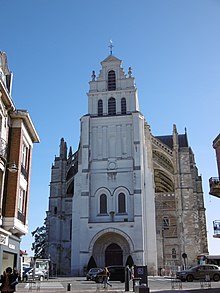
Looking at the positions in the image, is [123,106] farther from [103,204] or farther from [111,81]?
[103,204]

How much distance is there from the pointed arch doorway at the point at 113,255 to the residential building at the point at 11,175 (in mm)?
23572

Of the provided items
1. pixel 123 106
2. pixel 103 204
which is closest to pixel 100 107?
pixel 123 106

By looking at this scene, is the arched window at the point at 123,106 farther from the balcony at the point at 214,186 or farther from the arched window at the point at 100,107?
the balcony at the point at 214,186

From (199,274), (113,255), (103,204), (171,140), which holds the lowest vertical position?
(199,274)

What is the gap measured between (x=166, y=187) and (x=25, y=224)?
41.0 metres

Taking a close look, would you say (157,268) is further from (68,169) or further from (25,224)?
(25,224)

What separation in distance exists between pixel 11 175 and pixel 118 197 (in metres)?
26.6

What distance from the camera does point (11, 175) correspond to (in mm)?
18797

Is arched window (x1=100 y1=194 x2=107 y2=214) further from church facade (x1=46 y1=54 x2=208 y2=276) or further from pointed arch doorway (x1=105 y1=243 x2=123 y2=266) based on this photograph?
pointed arch doorway (x1=105 y1=243 x2=123 y2=266)

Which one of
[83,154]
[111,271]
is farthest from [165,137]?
[111,271]

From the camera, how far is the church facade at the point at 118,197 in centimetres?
4222

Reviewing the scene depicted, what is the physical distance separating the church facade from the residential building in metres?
22.3

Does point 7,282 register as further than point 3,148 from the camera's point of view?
No

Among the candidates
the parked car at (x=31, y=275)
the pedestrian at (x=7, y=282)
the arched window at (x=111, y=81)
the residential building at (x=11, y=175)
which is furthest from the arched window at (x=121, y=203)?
the pedestrian at (x=7, y=282)
